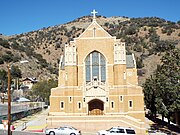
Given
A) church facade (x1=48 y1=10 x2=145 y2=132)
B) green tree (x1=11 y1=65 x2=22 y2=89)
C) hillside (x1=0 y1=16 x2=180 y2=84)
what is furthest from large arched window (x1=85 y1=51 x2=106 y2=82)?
green tree (x1=11 y1=65 x2=22 y2=89)

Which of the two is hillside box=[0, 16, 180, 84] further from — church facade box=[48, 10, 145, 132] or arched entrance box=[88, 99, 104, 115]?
arched entrance box=[88, 99, 104, 115]

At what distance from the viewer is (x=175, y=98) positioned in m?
37.5

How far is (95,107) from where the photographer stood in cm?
4834

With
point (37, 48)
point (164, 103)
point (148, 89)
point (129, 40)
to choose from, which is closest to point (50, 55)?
point (37, 48)

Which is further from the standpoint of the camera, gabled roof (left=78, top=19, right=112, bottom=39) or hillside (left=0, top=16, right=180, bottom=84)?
hillside (left=0, top=16, right=180, bottom=84)

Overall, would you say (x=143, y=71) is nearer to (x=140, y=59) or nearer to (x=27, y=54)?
(x=140, y=59)

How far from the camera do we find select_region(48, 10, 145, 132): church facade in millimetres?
46688

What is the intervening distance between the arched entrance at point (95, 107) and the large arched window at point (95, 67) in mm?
3659

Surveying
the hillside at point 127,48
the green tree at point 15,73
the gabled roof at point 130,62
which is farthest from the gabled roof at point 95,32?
the green tree at point 15,73

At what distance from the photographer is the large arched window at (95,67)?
4862cm

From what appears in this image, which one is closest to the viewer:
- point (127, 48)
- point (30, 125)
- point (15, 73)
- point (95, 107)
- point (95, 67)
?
Answer: point (30, 125)

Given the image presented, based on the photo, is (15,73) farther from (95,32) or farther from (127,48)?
(95,32)

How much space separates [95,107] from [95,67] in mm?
6611

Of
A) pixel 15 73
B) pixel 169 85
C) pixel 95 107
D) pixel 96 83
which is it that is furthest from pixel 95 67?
pixel 15 73
